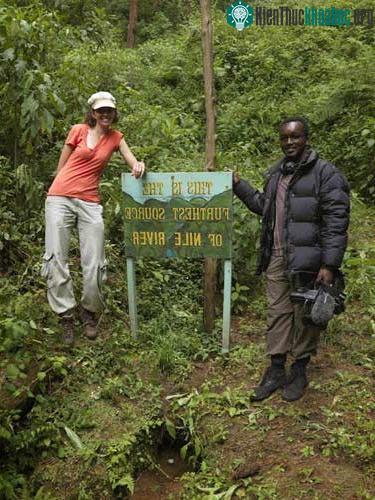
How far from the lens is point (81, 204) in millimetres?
4586

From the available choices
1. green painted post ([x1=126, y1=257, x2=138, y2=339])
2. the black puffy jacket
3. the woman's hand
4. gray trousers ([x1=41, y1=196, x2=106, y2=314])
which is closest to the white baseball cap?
the woman's hand

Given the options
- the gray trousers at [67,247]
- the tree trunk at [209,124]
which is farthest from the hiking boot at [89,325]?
the tree trunk at [209,124]

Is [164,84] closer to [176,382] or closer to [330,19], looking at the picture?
[330,19]

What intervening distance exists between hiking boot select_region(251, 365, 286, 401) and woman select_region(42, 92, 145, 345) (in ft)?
5.28

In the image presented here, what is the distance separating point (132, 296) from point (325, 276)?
1.86 meters

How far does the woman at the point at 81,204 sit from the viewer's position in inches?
179

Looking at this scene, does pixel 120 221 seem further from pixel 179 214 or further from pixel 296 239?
pixel 296 239

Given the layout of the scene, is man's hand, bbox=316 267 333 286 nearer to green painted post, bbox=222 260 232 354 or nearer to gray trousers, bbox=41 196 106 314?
green painted post, bbox=222 260 232 354

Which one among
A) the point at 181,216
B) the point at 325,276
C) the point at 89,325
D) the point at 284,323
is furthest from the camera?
the point at 89,325

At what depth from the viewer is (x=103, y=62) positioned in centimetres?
955

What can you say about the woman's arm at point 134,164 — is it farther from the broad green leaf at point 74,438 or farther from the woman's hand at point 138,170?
the broad green leaf at point 74,438

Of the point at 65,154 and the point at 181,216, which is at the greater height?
the point at 65,154

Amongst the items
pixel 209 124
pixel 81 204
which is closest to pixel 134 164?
pixel 81 204

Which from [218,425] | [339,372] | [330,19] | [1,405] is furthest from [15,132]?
[330,19]
